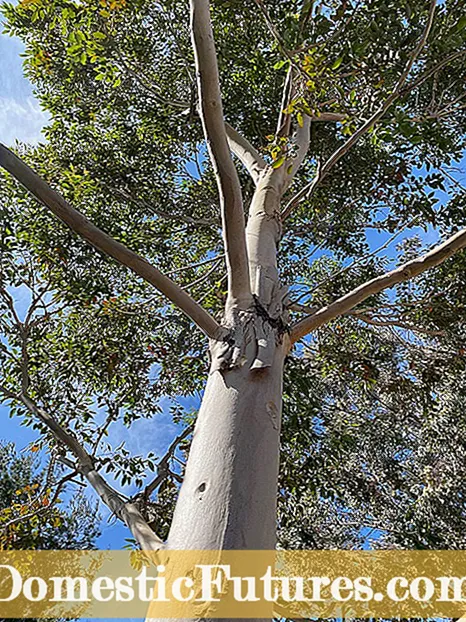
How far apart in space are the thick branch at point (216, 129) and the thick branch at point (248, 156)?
1948 millimetres

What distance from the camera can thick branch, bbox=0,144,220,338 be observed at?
1.76 meters

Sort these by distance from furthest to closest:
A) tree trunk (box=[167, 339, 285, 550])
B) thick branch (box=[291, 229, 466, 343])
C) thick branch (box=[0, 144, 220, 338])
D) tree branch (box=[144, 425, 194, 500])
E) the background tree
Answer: the background tree < tree branch (box=[144, 425, 194, 500]) < thick branch (box=[291, 229, 466, 343]) < thick branch (box=[0, 144, 220, 338]) < tree trunk (box=[167, 339, 285, 550])

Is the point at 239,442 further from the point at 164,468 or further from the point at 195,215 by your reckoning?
the point at 195,215

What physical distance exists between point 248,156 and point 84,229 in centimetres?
270

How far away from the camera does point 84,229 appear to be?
70.7 inches

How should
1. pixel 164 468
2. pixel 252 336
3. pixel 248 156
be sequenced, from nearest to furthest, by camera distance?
pixel 252 336
pixel 164 468
pixel 248 156

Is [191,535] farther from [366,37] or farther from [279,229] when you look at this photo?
[366,37]

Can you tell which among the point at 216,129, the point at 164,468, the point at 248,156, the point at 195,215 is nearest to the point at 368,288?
the point at 216,129

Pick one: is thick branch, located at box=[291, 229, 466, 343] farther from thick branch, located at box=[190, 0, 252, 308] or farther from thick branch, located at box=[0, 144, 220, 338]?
thick branch, located at box=[0, 144, 220, 338]

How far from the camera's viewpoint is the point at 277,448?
1639 millimetres

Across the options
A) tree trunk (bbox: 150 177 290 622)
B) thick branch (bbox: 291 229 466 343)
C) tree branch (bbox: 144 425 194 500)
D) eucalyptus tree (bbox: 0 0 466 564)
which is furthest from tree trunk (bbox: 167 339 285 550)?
tree branch (bbox: 144 425 194 500)

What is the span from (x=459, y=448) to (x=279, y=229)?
6790 millimetres

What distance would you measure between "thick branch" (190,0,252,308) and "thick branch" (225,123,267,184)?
195 cm

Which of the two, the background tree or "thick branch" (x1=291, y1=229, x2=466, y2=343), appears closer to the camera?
"thick branch" (x1=291, y1=229, x2=466, y2=343)
